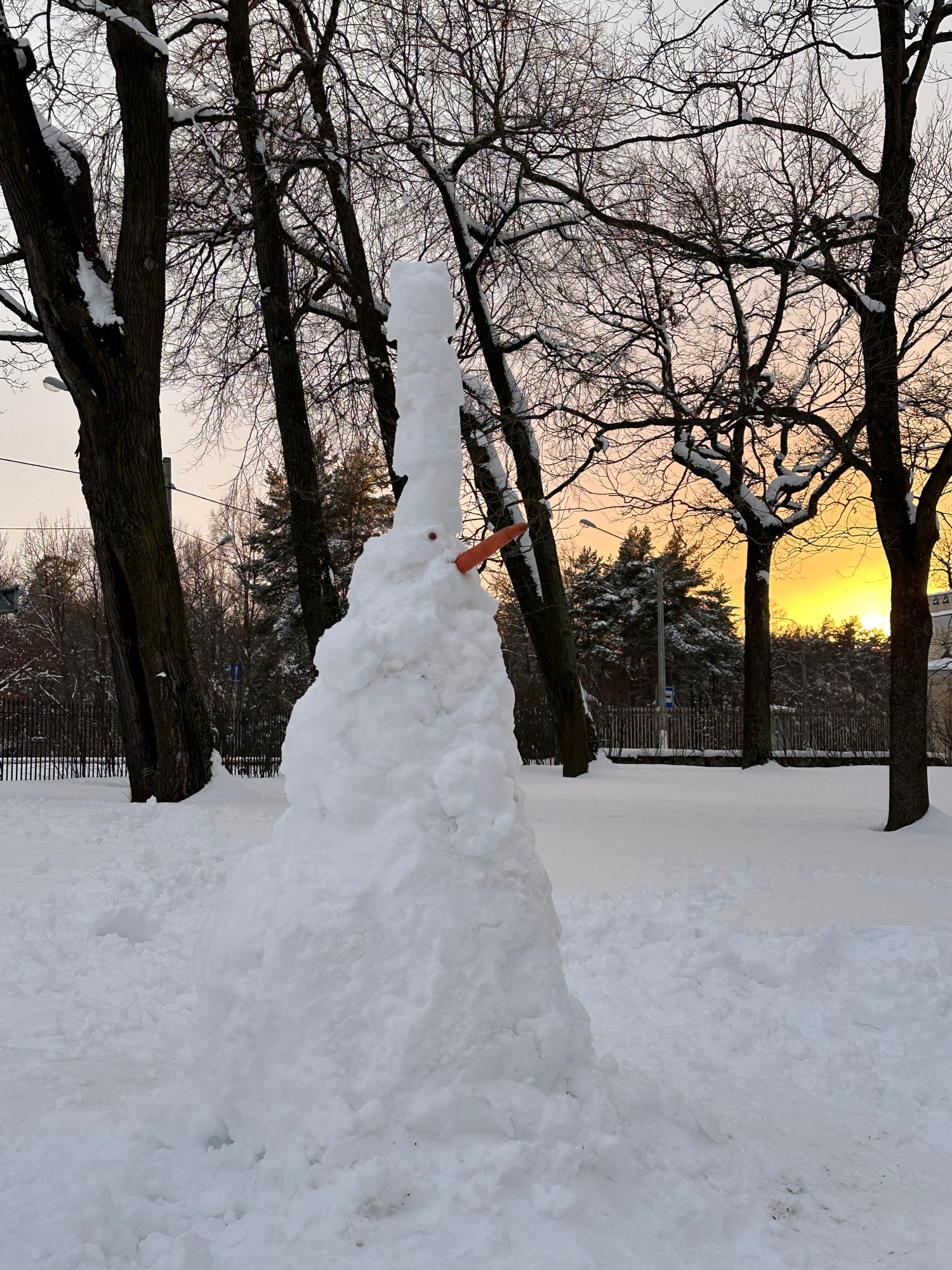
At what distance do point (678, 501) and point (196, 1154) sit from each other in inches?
368

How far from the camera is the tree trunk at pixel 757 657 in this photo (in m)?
19.1

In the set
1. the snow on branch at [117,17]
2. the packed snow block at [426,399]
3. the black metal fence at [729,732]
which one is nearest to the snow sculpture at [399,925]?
the packed snow block at [426,399]

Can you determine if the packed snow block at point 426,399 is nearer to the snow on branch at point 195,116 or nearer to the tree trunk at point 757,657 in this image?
the snow on branch at point 195,116

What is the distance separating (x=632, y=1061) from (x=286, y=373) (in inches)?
459

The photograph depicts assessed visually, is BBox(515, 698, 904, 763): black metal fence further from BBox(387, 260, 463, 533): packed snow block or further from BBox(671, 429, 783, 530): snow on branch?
BBox(387, 260, 463, 533): packed snow block

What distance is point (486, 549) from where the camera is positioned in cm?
338

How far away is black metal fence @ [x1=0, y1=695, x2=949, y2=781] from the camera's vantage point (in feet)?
74.8

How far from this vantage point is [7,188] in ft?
33.6

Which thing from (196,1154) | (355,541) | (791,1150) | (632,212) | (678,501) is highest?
(632,212)

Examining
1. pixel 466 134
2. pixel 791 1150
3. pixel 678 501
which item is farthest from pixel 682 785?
pixel 791 1150

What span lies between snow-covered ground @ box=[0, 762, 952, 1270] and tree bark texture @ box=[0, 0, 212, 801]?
1.50 metres

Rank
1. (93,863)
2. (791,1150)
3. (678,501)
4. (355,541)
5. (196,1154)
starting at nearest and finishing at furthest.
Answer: (196,1154)
(791,1150)
(93,863)
(678,501)
(355,541)

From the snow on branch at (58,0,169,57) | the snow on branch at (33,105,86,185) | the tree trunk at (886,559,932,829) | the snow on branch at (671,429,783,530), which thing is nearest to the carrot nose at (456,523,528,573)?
Answer: the tree trunk at (886,559,932,829)

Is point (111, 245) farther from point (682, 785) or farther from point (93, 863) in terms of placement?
point (682, 785)
